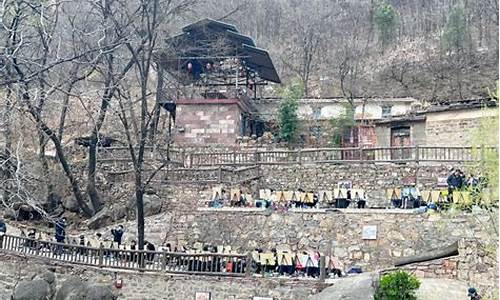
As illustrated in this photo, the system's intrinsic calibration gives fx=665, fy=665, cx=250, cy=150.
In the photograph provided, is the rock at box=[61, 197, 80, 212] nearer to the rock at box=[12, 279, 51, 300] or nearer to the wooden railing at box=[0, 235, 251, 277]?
the wooden railing at box=[0, 235, 251, 277]

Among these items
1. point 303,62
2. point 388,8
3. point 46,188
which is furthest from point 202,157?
point 388,8

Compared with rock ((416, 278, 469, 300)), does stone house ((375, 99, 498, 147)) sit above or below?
above

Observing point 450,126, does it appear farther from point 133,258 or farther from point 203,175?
point 133,258

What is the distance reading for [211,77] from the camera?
111ft

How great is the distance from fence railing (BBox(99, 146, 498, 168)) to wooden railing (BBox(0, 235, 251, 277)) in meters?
6.50

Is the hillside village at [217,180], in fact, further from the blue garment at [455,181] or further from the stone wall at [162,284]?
the blue garment at [455,181]

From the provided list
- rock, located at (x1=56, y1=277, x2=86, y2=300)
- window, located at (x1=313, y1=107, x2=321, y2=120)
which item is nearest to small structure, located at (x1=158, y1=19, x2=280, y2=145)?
window, located at (x1=313, y1=107, x2=321, y2=120)

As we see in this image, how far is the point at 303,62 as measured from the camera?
165 feet

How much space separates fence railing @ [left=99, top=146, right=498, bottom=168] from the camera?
24.6 m

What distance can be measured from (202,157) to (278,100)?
998 centimetres

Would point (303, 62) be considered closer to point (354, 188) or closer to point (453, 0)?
point (453, 0)

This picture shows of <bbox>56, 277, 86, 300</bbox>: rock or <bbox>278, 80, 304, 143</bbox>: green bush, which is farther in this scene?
<bbox>278, 80, 304, 143</bbox>: green bush

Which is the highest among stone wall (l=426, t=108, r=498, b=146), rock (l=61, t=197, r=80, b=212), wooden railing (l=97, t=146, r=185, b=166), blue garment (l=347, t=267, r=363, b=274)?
stone wall (l=426, t=108, r=498, b=146)

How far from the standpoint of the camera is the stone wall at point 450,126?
27359 millimetres
